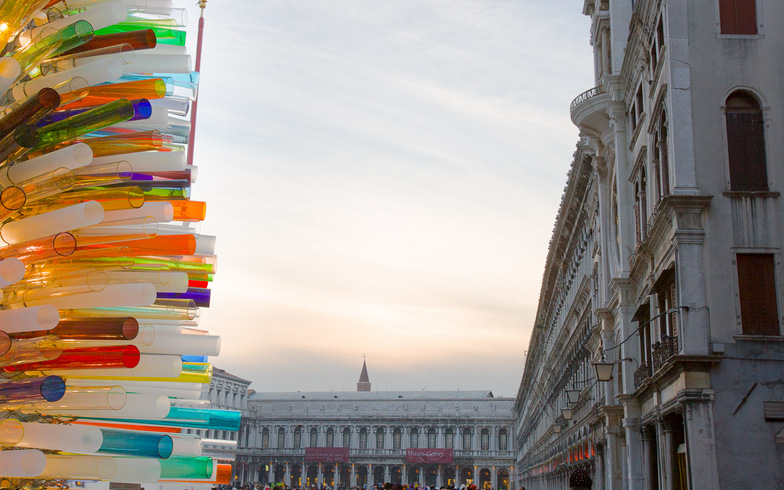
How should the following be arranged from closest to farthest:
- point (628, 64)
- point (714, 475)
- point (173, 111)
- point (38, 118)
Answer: point (38, 118) < point (173, 111) < point (714, 475) < point (628, 64)

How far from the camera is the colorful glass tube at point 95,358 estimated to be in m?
5.20

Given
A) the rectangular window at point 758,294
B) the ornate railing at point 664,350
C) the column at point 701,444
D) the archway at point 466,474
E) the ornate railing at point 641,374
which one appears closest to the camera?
the column at point 701,444

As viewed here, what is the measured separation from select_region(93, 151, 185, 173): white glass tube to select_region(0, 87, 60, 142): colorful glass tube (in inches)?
32.6

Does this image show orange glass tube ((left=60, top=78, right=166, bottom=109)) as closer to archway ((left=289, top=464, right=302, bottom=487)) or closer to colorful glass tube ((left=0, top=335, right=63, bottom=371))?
colorful glass tube ((left=0, top=335, right=63, bottom=371))

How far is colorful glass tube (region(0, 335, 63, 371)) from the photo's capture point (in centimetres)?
486

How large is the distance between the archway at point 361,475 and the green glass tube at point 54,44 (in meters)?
121

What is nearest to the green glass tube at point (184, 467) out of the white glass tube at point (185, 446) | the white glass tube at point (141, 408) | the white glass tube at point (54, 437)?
the white glass tube at point (185, 446)

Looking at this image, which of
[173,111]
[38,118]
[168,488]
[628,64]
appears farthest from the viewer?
[628,64]

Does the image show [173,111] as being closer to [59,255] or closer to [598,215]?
[59,255]

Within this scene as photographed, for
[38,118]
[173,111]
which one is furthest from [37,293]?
[173,111]

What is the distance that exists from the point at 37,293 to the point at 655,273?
51.8 ft

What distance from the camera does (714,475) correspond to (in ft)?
48.4

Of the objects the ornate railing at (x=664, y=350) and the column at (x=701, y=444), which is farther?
the ornate railing at (x=664, y=350)

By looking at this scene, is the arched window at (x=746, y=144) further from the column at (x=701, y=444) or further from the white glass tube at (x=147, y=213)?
the white glass tube at (x=147, y=213)
